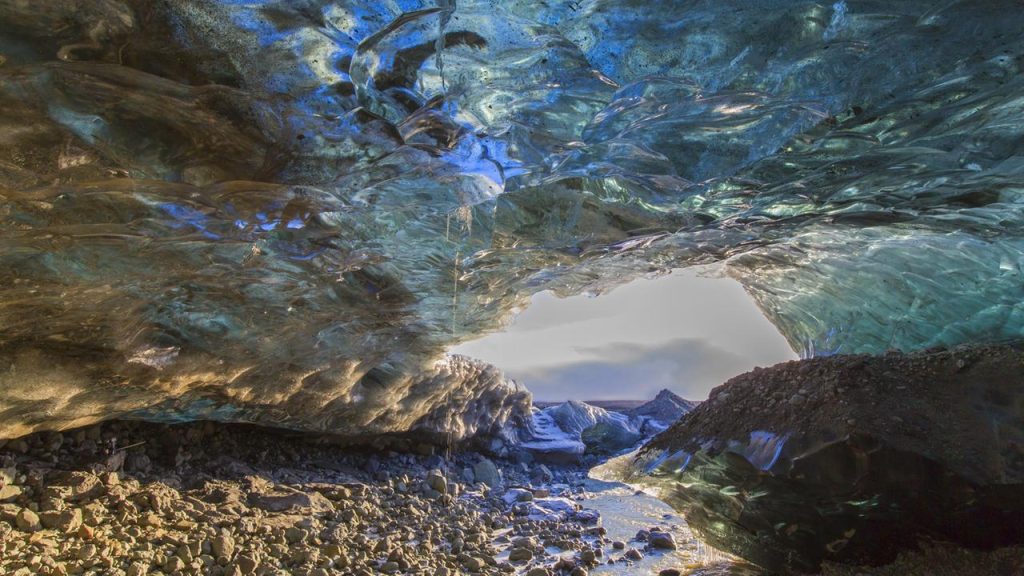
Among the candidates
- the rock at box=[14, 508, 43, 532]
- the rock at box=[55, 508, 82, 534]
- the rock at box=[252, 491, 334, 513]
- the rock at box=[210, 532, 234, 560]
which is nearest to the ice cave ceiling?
the rock at box=[14, 508, 43, 532]

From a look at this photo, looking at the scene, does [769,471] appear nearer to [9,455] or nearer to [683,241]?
[683,241]

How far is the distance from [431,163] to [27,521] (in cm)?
372

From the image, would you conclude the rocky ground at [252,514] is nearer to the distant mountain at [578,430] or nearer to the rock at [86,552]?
the rock at [86,552]

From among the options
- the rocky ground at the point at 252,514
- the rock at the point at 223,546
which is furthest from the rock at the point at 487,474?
the rock at the point at 223,546

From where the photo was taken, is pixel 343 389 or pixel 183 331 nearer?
pixel 183 331

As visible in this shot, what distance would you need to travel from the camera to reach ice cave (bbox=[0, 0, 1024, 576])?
253 cm

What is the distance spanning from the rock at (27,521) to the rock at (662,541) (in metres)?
5.78

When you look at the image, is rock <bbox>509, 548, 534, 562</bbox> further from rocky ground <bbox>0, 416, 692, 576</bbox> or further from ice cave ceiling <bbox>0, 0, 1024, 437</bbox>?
ice cave ceiling <bbox>0, 0, 1024, 437</bbox>

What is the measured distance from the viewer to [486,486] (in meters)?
9.48

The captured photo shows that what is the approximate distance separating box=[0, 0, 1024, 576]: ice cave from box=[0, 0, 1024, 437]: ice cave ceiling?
0.9 inches

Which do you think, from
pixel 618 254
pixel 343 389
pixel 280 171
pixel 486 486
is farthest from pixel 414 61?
pixel 486 486

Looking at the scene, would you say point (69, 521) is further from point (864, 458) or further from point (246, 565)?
point (864, 458)

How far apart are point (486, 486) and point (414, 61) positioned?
8.08 meters

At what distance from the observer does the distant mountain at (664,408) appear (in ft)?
54.8
